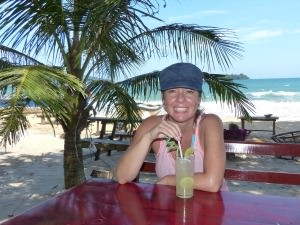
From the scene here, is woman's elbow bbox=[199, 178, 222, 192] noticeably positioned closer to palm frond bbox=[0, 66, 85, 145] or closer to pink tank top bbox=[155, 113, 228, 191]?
pink tank top bbox=[155, 113, 228, 191]

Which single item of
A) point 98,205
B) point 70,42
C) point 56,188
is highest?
point 70,42

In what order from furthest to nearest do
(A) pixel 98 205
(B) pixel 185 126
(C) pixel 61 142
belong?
(C) pixel 61 142
(B) pixel 185 126
(A) pixel 98 205

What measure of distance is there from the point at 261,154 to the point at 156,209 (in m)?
1.23

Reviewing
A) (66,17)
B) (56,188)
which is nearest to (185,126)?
(66,17)

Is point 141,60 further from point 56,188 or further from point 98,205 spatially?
point 98,205

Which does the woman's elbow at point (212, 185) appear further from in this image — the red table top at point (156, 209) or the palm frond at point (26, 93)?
the palm frond at point (26, 93)

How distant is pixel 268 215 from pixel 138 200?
513 millimetres

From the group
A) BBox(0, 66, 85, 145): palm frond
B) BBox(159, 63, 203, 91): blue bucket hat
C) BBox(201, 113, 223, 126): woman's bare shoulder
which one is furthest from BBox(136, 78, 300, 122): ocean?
BBox(0, 66, 85, 145): palm frond

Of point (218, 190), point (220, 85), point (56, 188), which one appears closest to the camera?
point (218, 190)

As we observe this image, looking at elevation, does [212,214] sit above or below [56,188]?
above

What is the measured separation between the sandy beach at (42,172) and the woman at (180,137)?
1540mm

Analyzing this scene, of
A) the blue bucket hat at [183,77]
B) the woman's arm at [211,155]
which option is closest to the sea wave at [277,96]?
the woman's arm at [211,155]

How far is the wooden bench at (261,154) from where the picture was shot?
7.87 ft

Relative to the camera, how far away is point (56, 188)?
5.33m
